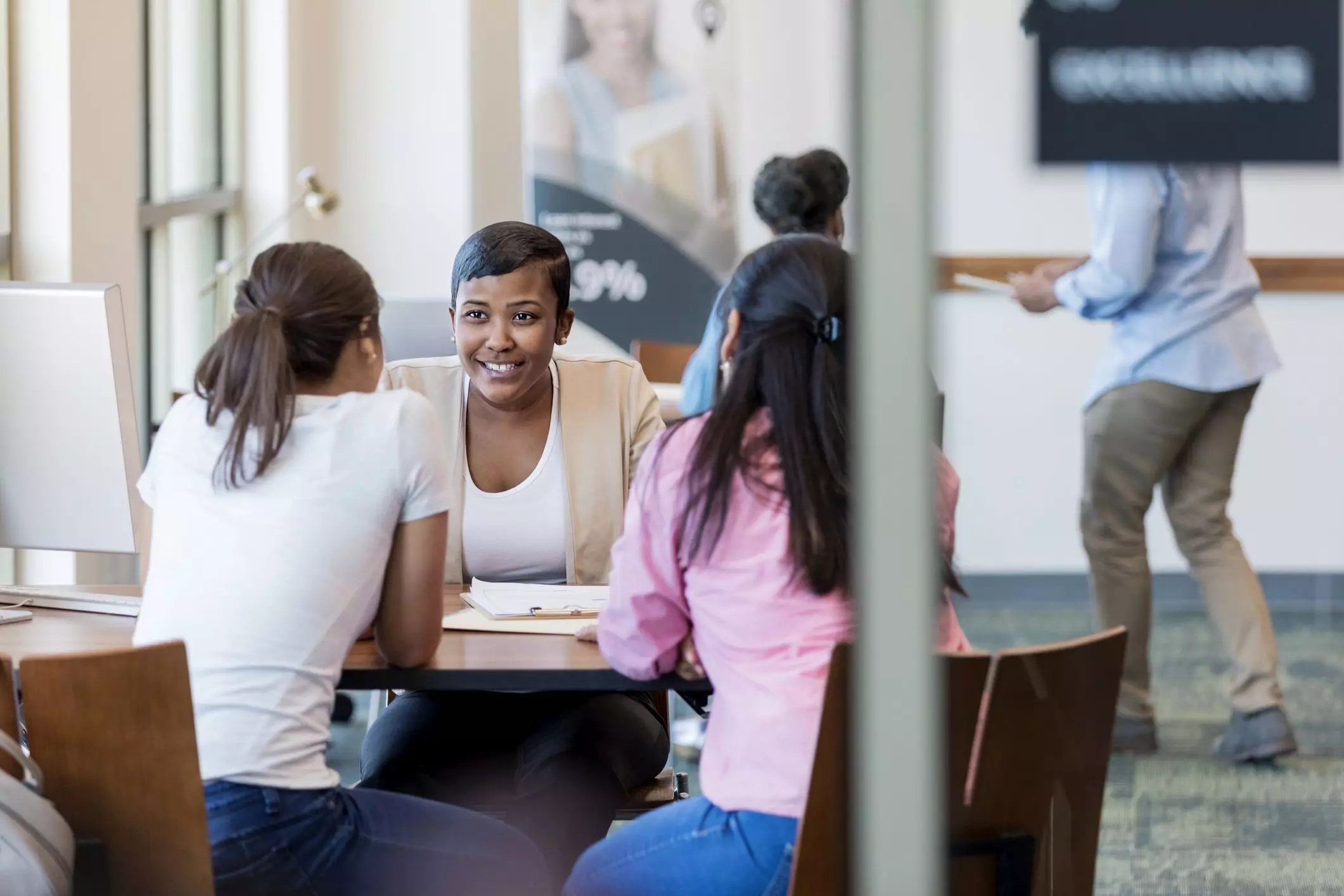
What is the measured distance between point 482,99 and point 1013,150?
4.69 meters

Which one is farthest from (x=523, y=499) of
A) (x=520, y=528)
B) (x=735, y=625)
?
(x=735, y=625)

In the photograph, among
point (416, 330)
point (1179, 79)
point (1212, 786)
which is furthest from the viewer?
point (1212, 786)

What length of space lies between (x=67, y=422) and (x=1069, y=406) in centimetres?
187

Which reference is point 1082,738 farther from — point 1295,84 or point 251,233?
point 251,233

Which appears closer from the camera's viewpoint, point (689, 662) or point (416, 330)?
point (689, 662)

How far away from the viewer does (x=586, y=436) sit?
226 cm

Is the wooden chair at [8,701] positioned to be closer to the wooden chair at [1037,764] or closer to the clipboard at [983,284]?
the wooden chair at [1037,764]

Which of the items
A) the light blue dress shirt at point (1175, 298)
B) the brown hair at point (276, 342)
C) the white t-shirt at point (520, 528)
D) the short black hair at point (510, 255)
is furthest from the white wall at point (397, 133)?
the brown hair at point (276, 342)

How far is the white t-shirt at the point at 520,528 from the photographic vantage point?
2.22 metres

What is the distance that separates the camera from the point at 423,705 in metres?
2.17

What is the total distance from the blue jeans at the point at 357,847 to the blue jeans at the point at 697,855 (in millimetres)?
104

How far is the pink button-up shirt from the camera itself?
1.57 metres

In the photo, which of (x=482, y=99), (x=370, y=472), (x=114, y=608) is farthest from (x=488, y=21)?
(x=370, y=472)

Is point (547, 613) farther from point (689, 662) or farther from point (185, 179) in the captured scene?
point (185, 179)
